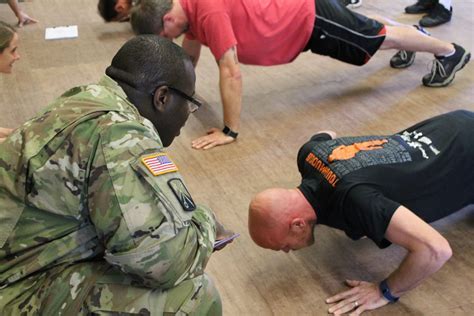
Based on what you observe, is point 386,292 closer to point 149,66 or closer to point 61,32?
point 149,66

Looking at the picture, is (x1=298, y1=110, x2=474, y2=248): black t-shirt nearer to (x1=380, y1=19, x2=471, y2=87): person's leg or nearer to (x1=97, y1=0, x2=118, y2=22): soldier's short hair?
(x1=380, y1=19, x2=471, y2=87): person's leg

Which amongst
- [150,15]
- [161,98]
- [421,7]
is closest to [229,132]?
[150,15]

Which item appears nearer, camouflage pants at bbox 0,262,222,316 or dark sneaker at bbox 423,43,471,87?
camouflage pants at bbox 0,262,222,316

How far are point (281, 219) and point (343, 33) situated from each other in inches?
61.4

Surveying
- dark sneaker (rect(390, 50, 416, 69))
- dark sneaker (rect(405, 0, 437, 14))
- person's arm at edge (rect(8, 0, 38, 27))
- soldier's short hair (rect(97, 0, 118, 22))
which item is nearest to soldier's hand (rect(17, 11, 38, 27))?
person's arm at edge (rect(8, 0, 38, 27))

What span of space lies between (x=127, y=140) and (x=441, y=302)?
1235 millimetres

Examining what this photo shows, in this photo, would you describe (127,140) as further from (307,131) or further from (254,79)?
(254,79)

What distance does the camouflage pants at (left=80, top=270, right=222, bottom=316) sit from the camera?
4.59 feet

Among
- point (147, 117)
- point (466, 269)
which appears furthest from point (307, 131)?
point (147, 117)

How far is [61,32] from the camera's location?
445 centimetres

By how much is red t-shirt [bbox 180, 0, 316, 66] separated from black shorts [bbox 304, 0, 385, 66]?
56 millimetres

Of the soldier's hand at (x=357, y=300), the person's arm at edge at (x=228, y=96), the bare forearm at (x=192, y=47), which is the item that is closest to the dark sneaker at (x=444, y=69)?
the person's arm at edge at (x=228, y=96)

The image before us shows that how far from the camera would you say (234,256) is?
7.11ft

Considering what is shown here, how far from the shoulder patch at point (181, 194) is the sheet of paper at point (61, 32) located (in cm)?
339
